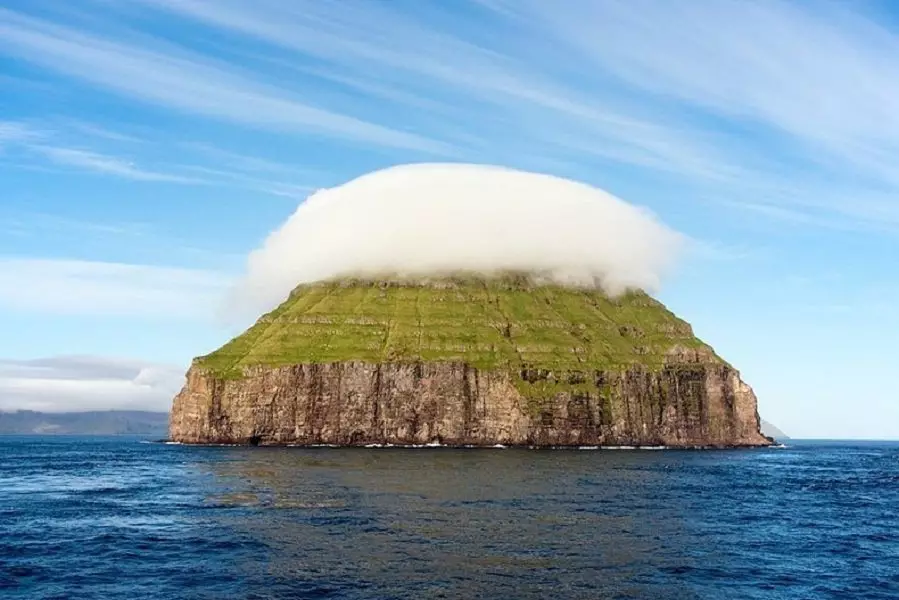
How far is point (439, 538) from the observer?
65875 millimetres

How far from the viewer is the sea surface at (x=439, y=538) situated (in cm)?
4966

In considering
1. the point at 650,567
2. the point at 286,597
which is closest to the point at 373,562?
the point at 286,597

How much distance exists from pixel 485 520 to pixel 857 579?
106 feet

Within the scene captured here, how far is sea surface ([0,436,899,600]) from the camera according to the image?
49656 millimetres

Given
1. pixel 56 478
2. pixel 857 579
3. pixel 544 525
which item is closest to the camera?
pixel 857 579

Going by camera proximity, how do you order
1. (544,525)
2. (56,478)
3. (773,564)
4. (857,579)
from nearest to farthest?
(857,579) → (773,564) → (544,525) → (56,478)

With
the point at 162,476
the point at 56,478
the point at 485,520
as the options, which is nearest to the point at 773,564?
the point at 485,520

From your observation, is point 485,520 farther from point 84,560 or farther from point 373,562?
point 84,560

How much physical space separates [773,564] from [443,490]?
52338 millimetres

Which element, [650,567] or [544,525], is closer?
[650,567]

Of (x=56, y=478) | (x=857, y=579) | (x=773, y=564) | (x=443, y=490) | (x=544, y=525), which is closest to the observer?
(x=857, y=579)

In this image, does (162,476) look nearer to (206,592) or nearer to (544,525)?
(544,525)

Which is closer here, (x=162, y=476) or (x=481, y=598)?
(x=481, y=598)

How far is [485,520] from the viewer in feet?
252
